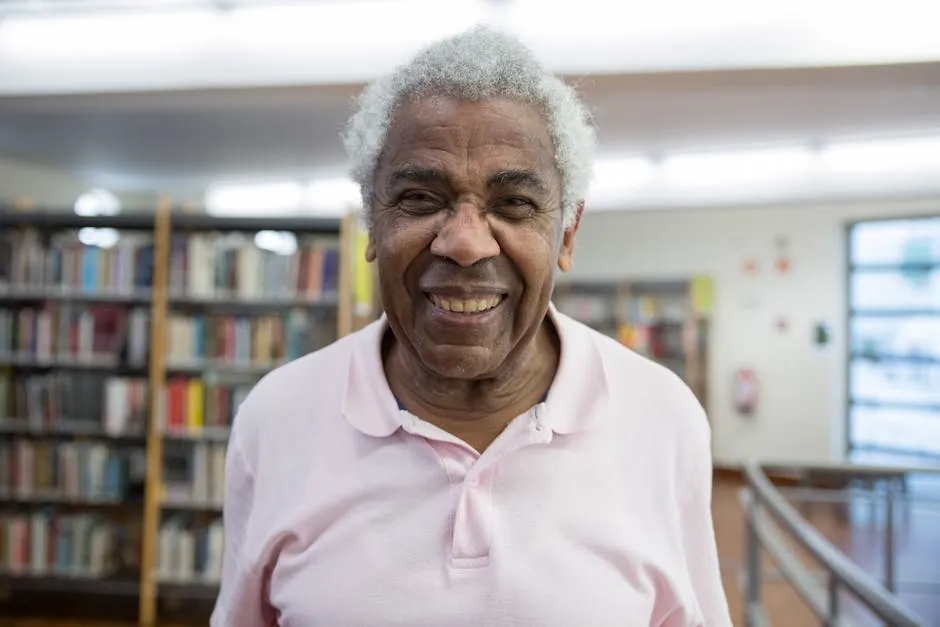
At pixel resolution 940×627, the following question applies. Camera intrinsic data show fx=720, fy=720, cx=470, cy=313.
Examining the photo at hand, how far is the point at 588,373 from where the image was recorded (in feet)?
3.56

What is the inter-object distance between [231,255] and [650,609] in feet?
10.9

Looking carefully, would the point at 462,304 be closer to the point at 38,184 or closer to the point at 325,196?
the point at 325,196

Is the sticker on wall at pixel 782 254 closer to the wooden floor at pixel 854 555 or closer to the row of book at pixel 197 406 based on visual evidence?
the wooden floor at pixel 854 555

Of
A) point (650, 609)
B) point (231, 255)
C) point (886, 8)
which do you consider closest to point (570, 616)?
point (650, 609)

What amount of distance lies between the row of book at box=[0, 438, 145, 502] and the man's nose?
3.54m

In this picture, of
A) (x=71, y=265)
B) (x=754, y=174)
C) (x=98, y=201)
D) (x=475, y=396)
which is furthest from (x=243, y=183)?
(x=475, y=396)

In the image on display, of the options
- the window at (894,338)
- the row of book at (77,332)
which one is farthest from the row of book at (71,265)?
the window at (894,338)

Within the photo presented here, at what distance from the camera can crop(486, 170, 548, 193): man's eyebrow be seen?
35.9 inches

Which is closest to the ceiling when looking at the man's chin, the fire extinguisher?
the man's chin

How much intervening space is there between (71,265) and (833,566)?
3850 millimetres

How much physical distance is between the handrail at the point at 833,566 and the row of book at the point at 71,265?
313cm

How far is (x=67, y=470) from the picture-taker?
3.91 metres

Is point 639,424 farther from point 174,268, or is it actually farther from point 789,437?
point 789,437

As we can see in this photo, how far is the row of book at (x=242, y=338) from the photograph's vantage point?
3.83 meters
